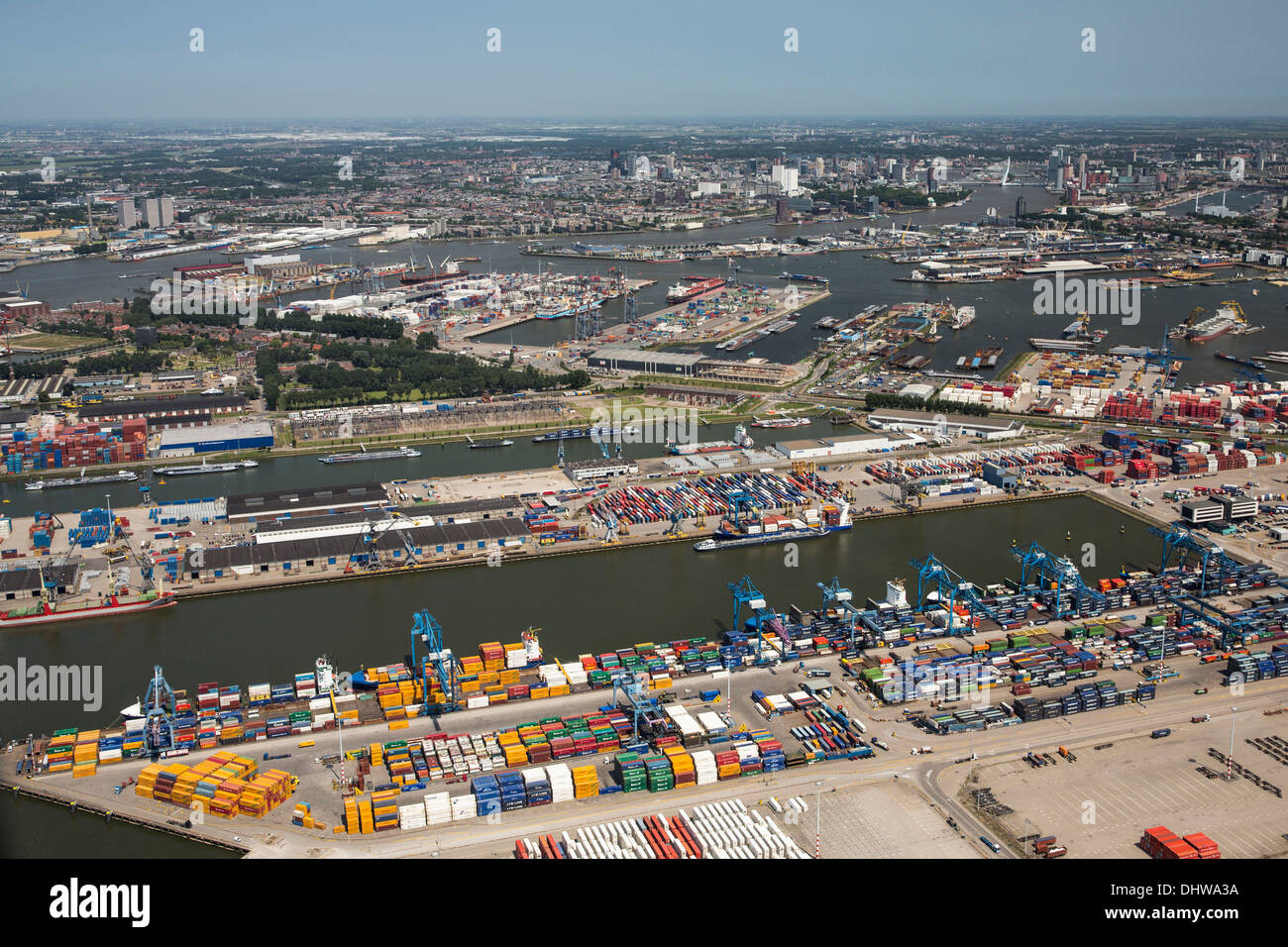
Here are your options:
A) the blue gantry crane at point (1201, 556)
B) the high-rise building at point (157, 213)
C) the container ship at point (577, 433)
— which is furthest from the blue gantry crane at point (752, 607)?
the high-rise building at point (157, 213)

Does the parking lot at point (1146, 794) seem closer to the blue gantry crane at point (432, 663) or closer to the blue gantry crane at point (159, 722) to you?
the blue gantry crane at point (432, 663)

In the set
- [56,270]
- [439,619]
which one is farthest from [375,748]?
[56,270]

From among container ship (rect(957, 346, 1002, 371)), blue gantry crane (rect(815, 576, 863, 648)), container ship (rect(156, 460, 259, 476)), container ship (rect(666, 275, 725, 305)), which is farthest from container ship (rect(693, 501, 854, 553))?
container ship (rect(666, 275, 725, 305))

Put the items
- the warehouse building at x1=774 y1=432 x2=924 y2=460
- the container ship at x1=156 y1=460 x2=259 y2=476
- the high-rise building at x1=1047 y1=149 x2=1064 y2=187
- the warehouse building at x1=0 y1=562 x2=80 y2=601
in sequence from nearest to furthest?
the warehouse building at x1=0 y1=562 x2=80 y2=601 < the container ship at x1=156 y1=460 x2=259 y2=476 < the warehouse building at x1=774 y1=432 x2=924 y2=460 < the high-rise building at x1=1047 y1=149 x2=1064 y2=187

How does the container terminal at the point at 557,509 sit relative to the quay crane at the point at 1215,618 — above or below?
above

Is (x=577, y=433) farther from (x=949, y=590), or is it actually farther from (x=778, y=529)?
(x=949, y=590)

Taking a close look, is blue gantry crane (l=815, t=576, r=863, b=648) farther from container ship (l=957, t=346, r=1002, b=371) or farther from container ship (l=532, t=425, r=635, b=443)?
container ship (l=957, t=346, r=1002, b=371)

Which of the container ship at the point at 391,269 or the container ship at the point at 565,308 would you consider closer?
the container ship at the point at 565,308
